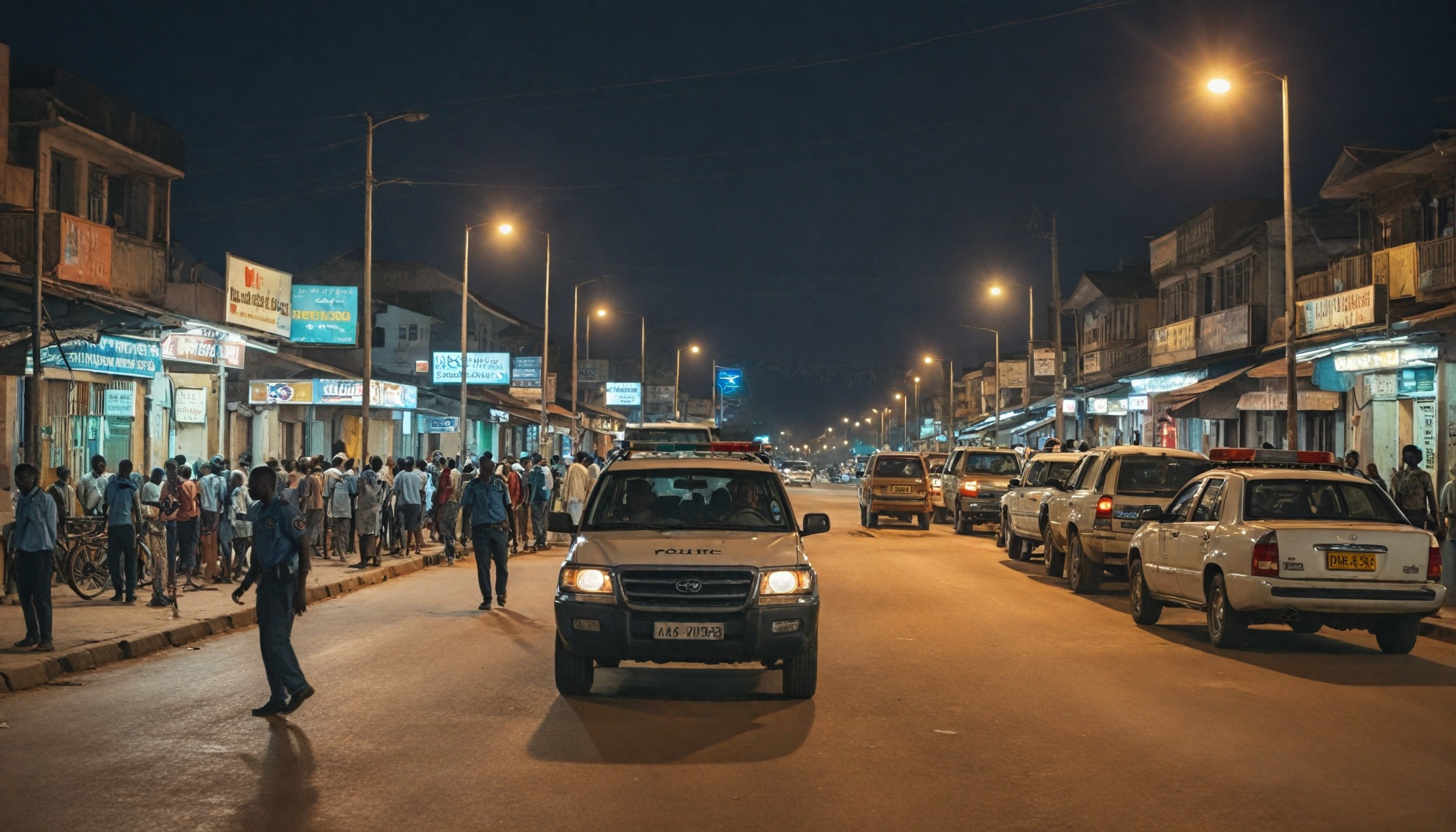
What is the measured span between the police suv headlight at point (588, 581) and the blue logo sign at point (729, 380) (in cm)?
11516

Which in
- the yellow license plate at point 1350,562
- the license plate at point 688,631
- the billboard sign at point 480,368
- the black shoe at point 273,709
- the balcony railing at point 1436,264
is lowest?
the black shoe at point 273,709

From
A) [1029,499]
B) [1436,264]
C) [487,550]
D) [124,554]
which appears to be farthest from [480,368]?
[487,550]

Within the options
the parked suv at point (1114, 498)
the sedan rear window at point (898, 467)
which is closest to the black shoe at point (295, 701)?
the parked suv at point (1114, 498)

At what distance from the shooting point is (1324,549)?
1259 centimetres

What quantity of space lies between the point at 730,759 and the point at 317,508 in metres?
16.3

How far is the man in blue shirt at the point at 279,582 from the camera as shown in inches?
375

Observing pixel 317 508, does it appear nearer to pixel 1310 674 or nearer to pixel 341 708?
pixel 341 708

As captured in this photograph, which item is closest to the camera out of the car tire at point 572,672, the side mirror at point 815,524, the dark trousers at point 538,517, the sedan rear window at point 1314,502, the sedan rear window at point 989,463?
the car tire at point 572,672

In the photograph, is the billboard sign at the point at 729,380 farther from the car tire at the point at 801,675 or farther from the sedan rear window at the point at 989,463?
the car tire at the point at 801,675

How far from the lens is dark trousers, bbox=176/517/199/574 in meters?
17.3

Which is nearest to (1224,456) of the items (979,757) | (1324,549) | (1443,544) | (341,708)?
(1324,549)

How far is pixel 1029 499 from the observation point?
2394 cm

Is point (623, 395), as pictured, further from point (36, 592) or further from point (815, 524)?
point (815, 524)

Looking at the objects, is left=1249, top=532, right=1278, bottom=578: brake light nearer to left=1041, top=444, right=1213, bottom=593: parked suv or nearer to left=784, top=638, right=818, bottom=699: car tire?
left=784, top=638, right=818, bottom=699: car tire
